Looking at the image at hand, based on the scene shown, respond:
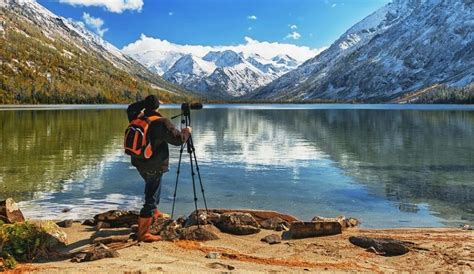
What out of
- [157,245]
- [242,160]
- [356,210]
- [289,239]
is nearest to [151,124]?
[157,245]

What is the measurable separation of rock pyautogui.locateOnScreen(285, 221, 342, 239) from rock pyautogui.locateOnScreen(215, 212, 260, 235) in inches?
48.1

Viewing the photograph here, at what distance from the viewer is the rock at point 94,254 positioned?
11.5 meters

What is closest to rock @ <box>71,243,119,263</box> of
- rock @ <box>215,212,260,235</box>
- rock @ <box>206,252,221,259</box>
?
rock @ <box>206,252,221,259</box>

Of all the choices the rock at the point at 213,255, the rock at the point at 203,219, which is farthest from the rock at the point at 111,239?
the rock at the point at 213,255

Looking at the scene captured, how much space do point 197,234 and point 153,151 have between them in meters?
3.00

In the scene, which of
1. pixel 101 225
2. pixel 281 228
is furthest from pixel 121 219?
pixel 281 228

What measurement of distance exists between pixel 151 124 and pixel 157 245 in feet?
11.0

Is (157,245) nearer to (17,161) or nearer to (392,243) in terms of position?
(392,243)

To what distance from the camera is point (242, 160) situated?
128ft

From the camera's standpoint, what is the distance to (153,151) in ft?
42.7

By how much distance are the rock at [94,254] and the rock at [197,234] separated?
2.57 m

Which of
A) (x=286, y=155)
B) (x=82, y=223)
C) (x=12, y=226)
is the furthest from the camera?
(x=286, y=155)

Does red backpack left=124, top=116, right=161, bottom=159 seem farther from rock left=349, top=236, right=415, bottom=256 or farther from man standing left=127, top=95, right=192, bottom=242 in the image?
rock left=349, top=236, right=415, bottom=256

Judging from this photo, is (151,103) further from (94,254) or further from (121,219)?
(121,219)
